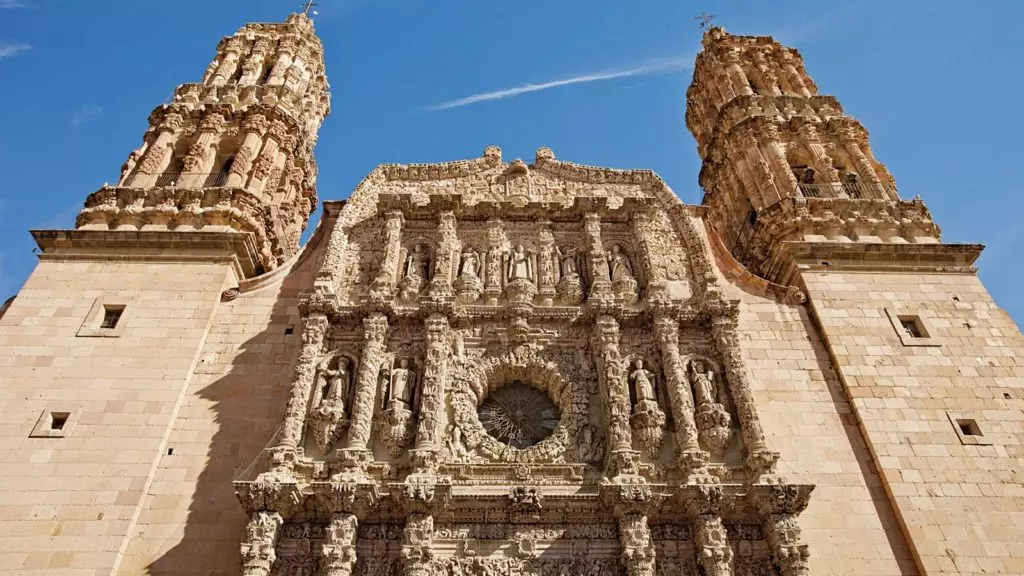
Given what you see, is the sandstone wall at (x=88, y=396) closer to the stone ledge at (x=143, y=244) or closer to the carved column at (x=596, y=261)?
the stone ledge at (x=143, y=244)

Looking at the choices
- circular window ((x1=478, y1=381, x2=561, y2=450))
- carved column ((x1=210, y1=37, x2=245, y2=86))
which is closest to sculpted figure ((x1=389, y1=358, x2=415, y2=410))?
circular window ((x1=478, y1=381, x2=561, y2=450))

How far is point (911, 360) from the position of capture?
1381 cm

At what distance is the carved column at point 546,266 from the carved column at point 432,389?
2206 millimetres

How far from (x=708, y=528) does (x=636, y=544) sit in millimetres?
1173

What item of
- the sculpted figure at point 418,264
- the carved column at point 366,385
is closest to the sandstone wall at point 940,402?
the carved column at point 366,385

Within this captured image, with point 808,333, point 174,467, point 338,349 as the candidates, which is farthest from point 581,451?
point 174,467

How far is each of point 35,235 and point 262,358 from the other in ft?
20.4

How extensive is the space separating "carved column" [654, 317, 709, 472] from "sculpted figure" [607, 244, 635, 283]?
1543 millimetres

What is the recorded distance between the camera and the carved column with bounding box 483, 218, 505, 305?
1443 cm

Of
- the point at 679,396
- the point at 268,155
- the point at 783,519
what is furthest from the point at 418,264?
the point at 783,519

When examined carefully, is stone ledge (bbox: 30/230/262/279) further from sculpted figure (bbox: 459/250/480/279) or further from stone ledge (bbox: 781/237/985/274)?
stone ledge (bbox: 781/237/985/274)

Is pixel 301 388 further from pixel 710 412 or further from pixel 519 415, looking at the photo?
pixel 710 412

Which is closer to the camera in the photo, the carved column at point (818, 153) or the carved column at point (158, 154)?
the carved column at point (158, 154)

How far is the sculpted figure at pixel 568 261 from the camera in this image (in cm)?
1512
